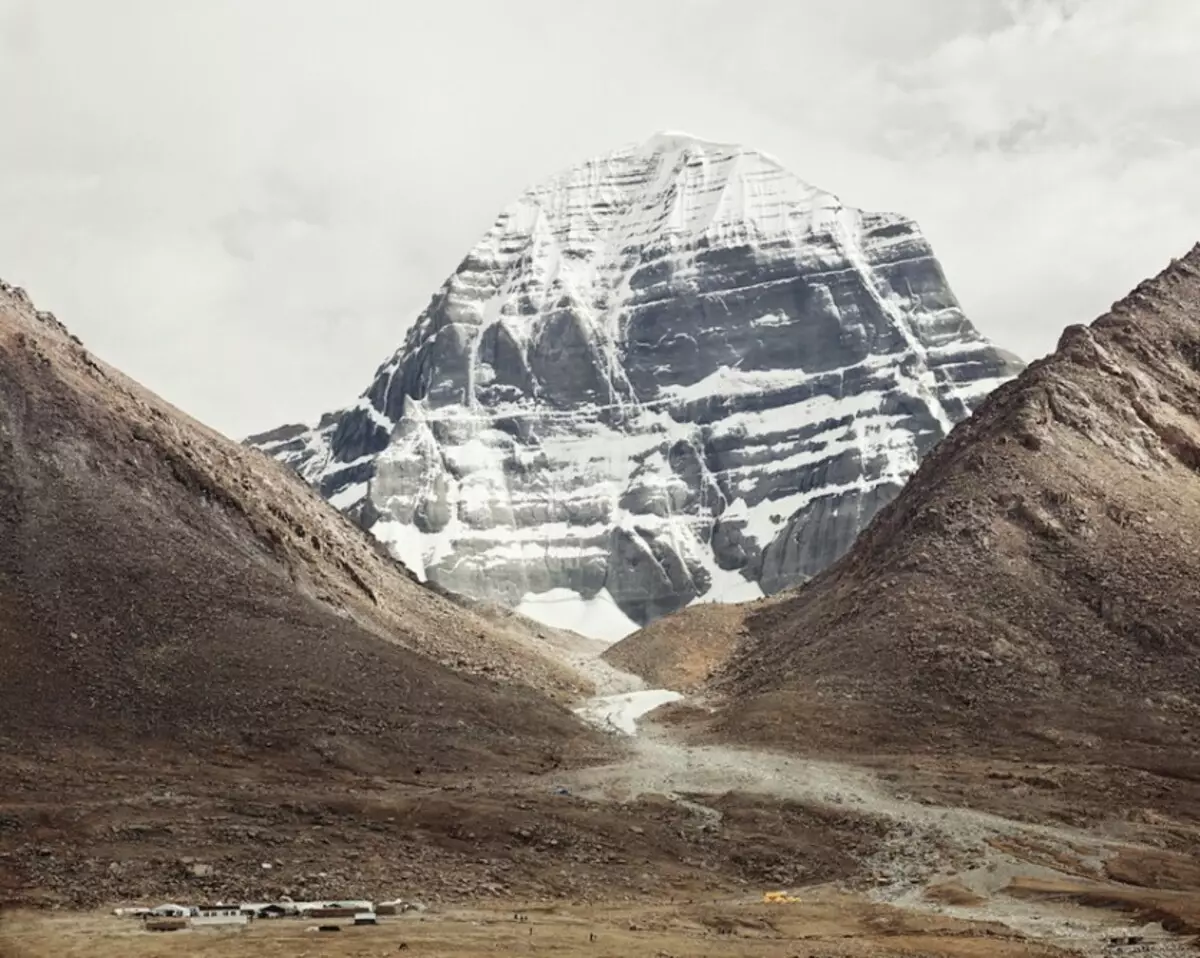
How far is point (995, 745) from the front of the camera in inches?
3408

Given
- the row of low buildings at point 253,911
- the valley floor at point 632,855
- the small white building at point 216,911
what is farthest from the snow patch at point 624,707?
the small white building at point 216,911

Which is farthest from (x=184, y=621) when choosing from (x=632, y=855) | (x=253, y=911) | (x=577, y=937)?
(x=577, y=937)

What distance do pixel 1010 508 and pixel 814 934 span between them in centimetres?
6508

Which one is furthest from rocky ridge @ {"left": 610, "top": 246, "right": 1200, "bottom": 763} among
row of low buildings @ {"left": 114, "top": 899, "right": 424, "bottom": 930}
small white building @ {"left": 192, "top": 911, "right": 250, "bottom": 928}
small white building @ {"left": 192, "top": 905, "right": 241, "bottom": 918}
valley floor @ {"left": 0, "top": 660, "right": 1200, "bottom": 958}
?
small white building @ {"left": 192, "top": 911, "right": 250, "bottom": 928}

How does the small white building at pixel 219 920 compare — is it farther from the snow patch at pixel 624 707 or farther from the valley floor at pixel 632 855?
the snow patch at pixel 624 707

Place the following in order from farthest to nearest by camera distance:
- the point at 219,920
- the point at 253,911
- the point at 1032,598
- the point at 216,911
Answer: the point at 1032,598
the point at 216,911
the point at 253,911
the point at 219,920

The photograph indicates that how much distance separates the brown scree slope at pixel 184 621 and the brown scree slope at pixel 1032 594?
58.3 ft

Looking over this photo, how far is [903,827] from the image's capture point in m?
69.8

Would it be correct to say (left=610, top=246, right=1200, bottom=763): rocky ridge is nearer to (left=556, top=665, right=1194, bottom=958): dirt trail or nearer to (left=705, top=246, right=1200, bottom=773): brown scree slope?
(left=705, top=246, right=1200, bottom=773): brown scree slope

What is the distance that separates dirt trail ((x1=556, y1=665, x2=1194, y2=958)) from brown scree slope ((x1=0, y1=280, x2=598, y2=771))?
669 centimetres

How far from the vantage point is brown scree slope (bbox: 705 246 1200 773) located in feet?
295

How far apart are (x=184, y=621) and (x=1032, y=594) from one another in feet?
175

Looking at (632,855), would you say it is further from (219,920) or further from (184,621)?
(184,621)

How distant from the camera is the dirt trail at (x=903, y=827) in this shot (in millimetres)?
54250
